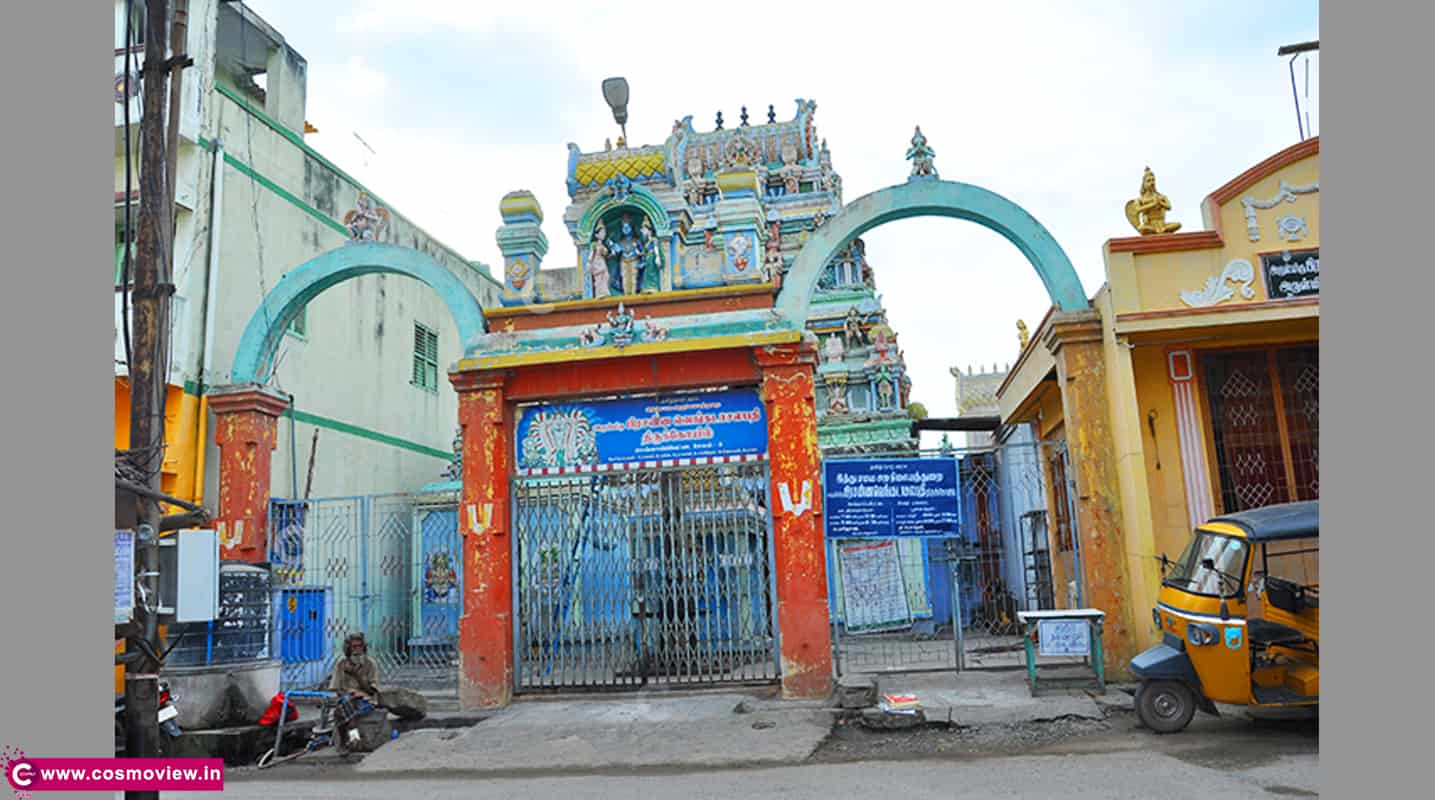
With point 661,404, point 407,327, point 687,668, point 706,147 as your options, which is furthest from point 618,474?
point 706,147

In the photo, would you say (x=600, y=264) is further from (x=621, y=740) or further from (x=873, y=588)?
(x=873, y=588)

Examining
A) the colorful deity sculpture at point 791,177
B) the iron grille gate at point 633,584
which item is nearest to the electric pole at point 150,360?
the iron grille gate at point 633,584

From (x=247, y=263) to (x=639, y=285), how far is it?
6.57 metres

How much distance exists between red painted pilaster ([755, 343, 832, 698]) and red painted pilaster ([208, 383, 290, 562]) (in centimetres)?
615

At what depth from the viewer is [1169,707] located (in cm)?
818

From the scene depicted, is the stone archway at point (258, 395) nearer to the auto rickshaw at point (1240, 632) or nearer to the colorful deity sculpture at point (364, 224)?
the colorful deity sculpture at point (364, 224)

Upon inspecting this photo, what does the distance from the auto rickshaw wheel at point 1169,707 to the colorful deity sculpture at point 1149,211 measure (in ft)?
16.9

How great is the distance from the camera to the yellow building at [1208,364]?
10555 millimetres

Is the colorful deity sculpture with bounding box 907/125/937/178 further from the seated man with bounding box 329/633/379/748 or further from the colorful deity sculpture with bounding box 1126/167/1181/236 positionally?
the seated man with bounding box 329/633/379/748

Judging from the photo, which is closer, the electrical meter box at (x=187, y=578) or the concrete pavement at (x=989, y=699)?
the electrical meter box at (x=187, y=578)

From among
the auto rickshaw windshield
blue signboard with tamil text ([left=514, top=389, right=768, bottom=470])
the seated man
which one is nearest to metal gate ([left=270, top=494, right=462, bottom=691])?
blue signboard with tamil text ([left=514, top=389, right=768, bottom=470])

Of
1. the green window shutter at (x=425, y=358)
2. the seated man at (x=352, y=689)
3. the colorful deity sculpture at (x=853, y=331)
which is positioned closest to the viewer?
the seated man at (x=352, y=689)

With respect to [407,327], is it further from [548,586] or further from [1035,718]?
[1035,718]

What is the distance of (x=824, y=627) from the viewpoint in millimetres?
10367
